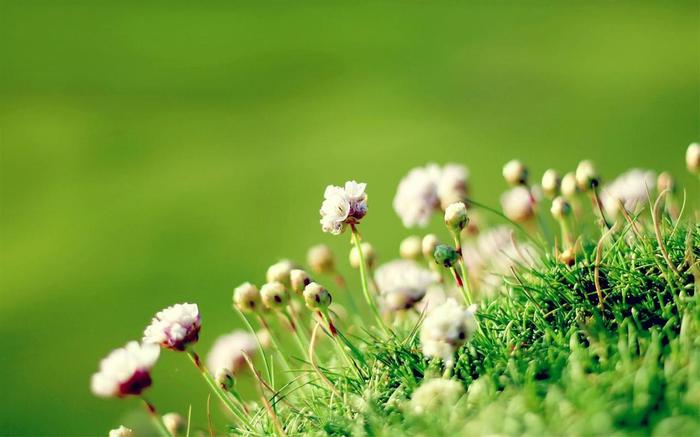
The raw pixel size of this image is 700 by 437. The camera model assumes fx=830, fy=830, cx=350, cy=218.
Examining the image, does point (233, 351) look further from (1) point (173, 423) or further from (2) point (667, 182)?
(2) point (667, 182)

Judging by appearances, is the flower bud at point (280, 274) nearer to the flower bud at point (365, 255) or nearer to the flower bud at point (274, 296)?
the flower bud at point (274, 296)

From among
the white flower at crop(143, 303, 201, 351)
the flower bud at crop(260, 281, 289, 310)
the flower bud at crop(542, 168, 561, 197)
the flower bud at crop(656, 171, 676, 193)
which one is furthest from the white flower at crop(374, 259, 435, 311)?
the flower bud at crop(656, 171, 676, 193)

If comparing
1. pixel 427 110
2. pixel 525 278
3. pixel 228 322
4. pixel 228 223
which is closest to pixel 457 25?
pixel 427 110

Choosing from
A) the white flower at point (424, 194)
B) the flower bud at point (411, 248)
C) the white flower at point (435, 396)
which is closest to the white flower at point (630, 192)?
the white flower at point (424, 194)

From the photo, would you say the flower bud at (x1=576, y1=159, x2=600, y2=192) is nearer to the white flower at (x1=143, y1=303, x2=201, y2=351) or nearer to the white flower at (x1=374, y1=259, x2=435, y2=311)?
the white flower at (x1=374, y1=259, x2=435, y2=311)

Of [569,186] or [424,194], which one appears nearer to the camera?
[569,186]

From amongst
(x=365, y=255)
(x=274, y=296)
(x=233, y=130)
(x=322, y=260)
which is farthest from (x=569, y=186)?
(x=233, y=130)
